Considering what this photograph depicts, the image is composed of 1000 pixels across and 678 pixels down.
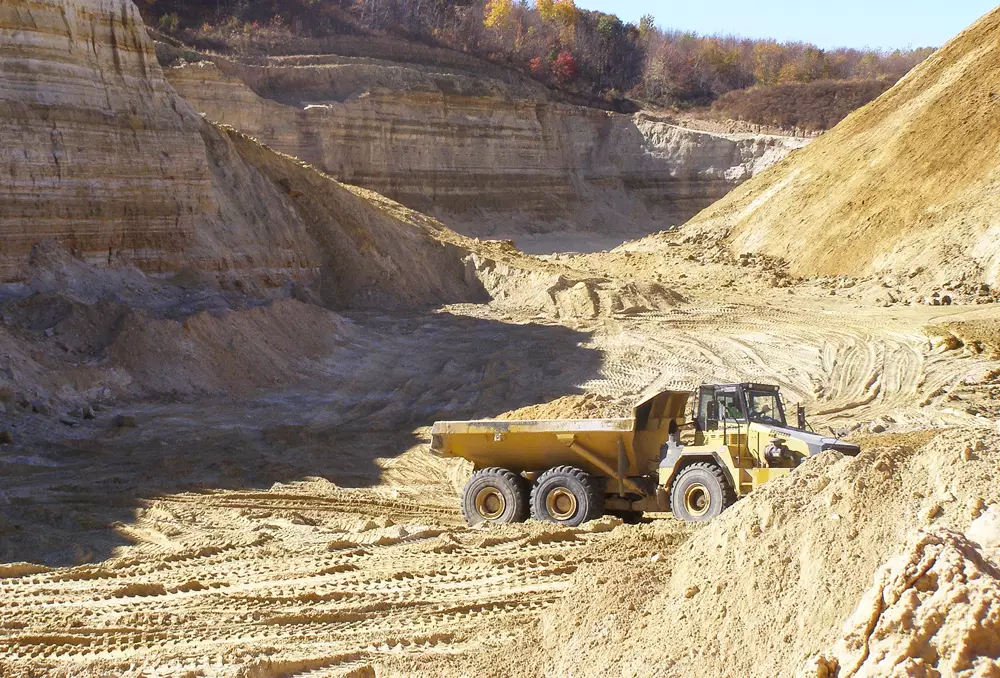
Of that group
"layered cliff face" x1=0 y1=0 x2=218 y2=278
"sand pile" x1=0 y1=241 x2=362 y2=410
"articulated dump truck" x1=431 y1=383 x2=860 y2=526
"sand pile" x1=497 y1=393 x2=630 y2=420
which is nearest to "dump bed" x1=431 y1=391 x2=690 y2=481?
"articulated dump truck" x1=431 y1=383 x2=860 y2=526

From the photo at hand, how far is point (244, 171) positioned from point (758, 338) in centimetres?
1067

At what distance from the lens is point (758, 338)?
66.9 feet

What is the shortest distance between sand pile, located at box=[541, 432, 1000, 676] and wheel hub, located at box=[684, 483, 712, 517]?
3.11 metres

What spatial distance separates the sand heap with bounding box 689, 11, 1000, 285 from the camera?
24.4 m

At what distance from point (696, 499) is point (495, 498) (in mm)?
2028

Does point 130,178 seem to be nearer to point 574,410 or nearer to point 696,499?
point 574,410

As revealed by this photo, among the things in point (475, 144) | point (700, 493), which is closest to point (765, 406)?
point (700, 493)

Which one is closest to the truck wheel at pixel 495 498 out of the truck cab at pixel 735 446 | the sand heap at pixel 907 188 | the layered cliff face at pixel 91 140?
the truck cab at pixel 735 446

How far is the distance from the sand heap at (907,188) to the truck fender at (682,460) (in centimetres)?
1478

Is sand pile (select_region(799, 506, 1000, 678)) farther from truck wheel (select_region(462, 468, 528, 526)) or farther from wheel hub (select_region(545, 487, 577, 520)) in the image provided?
truck wheel (select_region(462, 468, 528, 526))

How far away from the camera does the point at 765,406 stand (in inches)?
410

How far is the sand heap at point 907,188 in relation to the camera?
80.1 feet

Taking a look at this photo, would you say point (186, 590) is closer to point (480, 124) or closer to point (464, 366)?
point (464, 366)

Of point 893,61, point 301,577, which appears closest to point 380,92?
point 301,577
